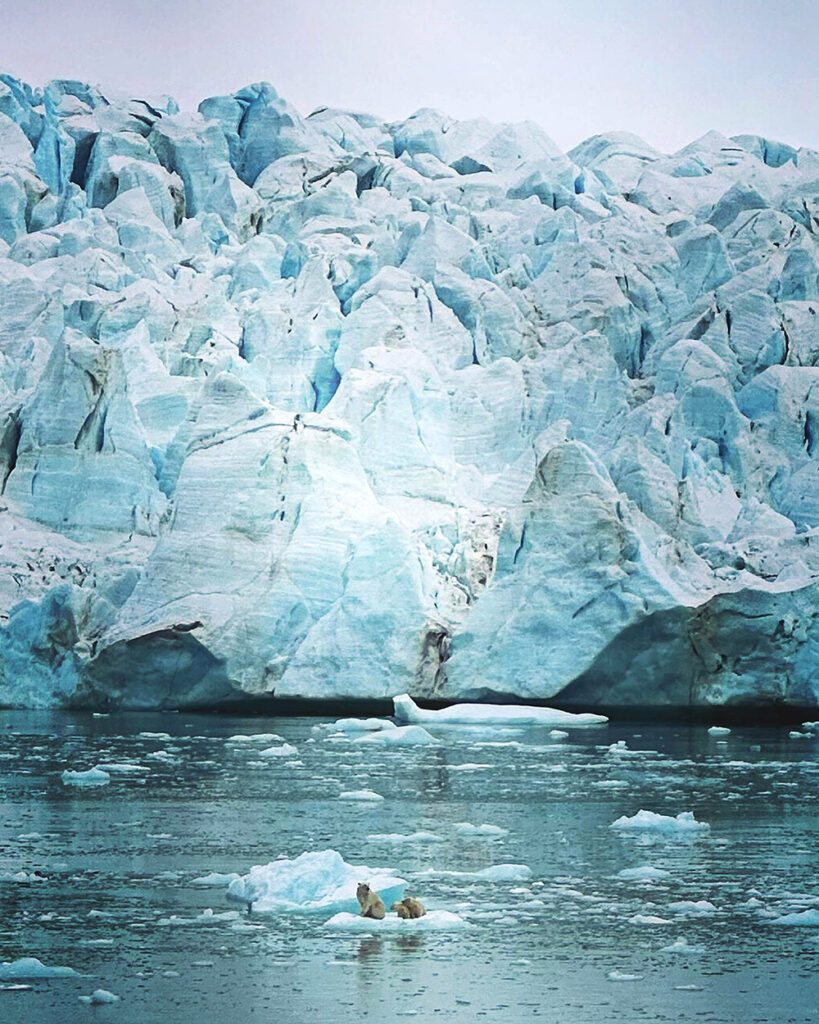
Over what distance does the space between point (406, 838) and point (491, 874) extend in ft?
6.08

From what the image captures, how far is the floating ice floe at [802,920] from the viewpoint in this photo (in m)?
10.9

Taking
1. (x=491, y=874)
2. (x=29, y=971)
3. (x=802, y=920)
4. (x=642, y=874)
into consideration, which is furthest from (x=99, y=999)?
(x=642, y=874)

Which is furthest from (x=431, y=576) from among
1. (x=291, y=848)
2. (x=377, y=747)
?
(x=291, y=848)

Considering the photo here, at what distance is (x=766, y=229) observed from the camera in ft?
139

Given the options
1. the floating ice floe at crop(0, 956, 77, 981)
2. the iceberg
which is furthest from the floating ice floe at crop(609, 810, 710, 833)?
the floating ice floe at crop(0, 956, 77, 981)

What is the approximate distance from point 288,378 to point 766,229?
13071 mm

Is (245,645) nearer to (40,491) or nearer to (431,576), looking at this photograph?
(431,576)

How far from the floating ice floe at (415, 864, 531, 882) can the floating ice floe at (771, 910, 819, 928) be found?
219cm

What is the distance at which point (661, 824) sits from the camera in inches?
586

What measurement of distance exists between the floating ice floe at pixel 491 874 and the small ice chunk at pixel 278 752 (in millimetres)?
9005

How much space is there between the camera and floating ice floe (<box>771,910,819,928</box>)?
10.9 meters

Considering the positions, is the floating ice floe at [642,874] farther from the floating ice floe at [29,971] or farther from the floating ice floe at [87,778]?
the floating ice floe at [87,778]

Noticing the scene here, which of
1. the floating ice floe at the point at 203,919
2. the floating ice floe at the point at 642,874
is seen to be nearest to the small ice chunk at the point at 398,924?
the floating ice floe at the point at 203,919

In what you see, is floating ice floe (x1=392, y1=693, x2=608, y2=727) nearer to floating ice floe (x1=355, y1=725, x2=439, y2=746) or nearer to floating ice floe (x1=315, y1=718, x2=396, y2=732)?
floating ice floe (x1=315, y1=718, x2=396, y2=732)
